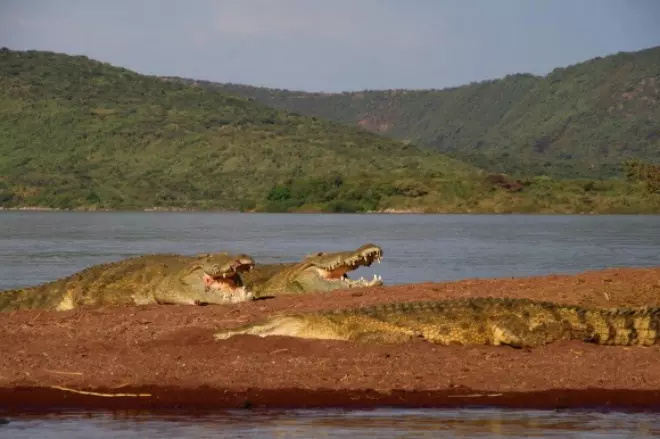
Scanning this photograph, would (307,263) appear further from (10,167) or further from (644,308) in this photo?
(10,167)

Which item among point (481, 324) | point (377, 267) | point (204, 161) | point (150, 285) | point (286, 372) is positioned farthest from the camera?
point (204, 161)

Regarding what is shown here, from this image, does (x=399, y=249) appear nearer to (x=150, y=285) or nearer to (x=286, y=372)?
(x=150, y=285)

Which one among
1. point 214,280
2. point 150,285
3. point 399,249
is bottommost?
point 399,249

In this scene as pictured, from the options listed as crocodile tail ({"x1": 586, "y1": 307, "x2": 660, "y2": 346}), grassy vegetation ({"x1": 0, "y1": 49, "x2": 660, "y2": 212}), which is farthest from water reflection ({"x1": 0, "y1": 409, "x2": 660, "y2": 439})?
grassy vegetation ({"x1": 0, "y1": 49, "x2": 660, "y2": 212})

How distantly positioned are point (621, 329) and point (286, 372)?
2859 millimetres

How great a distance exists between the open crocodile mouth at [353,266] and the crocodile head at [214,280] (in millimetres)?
1206

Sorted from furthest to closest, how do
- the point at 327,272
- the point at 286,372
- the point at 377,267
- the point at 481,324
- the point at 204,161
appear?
the point at 204,161 → the point at 377,267 → the point at 327,272 → the point at 481,324 → the point at 286,372

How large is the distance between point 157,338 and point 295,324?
1.20 m

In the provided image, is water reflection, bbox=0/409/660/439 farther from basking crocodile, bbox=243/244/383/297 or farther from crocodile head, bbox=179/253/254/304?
basking crocodile, bbox=243/244/383/297

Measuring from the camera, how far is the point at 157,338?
11258 mm

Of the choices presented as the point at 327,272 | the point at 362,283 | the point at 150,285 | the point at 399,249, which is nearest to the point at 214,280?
the point at 150,285

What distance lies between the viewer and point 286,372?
32.2 ft

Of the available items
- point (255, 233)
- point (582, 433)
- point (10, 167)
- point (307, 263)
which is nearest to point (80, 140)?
point (10, 167)

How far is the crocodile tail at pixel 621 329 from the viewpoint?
425 inches
